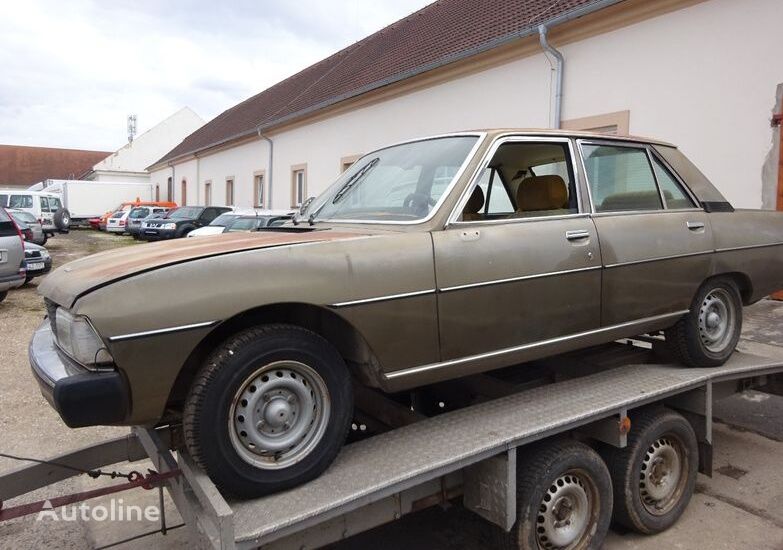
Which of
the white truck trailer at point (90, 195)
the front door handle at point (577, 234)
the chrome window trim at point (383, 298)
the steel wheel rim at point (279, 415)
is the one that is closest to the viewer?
the steel wheel rim at point (279, 415)

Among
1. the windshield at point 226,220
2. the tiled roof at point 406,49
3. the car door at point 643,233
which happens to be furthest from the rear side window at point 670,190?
the windshield at point 226,220

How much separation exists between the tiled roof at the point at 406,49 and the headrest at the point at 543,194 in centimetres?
675

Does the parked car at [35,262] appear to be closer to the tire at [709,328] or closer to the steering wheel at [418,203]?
the steering wheel at [418,203]

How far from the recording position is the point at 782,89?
7.48 m

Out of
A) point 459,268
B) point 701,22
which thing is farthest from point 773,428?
point 701,22

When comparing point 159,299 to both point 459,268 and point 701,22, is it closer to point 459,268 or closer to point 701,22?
point 459,268

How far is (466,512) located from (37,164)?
232 feet

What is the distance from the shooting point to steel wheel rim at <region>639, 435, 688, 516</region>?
11.1 feet

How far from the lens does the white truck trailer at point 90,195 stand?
35.7 m

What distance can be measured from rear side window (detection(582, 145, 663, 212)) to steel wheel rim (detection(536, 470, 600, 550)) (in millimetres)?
1499

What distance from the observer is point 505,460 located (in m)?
2.72

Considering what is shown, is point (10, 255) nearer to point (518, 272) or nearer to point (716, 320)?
point (518, 272)

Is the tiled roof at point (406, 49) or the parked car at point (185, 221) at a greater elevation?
the tiled roof at point (406, 49)

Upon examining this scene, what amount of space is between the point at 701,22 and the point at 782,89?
1.58 m
